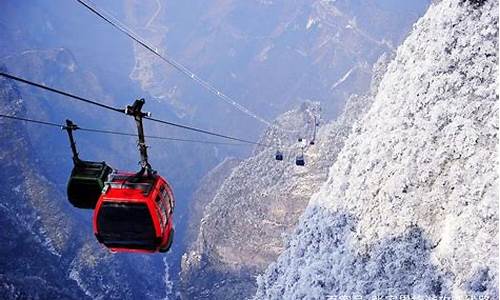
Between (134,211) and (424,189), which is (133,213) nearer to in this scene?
(134,211)

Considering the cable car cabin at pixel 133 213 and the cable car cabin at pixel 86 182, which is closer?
the cable car cabin at pixel 133 213

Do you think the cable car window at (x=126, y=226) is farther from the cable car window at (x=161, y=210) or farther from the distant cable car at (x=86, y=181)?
the distant cable car at (x=86, y=181)

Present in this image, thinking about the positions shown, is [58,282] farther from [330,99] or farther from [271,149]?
[330,99]

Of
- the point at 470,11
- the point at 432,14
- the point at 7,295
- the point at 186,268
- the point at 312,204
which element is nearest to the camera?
the point at 470,11

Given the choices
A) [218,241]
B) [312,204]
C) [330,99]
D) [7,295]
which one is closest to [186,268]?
[218,241]

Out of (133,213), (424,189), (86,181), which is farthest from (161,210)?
(424,189)

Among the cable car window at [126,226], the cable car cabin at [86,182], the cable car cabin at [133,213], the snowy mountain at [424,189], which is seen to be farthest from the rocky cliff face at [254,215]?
the cable car window at [126,226]

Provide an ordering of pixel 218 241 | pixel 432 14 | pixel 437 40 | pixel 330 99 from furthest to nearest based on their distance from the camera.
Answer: pixel 330 99 < pixel 218 241 < pixel 432 14 < pixel 437 40

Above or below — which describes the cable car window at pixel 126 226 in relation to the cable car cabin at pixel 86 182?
below
